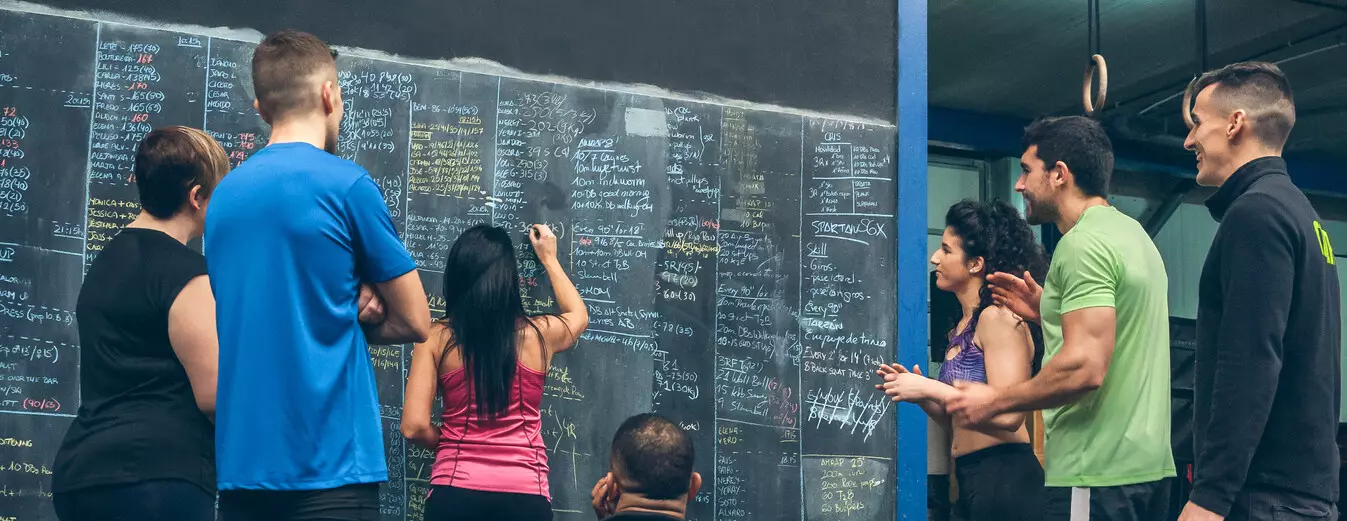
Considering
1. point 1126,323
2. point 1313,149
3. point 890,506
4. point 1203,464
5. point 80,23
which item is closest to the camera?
point 1203,464

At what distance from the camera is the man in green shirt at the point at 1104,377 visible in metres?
2.90

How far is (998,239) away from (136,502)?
2765mm

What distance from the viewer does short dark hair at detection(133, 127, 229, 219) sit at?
8.41ft

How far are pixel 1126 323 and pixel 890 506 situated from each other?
159 centimetres

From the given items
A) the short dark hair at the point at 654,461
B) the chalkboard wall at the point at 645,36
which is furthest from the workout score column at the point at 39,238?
the short dark hair at the point at 654,461

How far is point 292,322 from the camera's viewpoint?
2.17m

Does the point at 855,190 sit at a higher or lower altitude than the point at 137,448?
higher

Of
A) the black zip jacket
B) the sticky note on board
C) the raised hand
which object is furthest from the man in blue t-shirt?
the sticky note on board

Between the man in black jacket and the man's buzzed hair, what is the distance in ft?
0.29

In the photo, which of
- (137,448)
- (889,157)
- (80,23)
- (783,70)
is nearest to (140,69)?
(80,23)

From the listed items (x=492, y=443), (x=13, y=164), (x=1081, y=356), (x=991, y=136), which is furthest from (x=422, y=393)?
(x=991, y=136)

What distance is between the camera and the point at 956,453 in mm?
3723

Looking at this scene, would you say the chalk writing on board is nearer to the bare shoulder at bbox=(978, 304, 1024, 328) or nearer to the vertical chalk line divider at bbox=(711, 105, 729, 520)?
the vertical chalk line divider at bbox=(711, 105, 729, 520)

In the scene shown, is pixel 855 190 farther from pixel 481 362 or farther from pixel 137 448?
pixel 137 448
